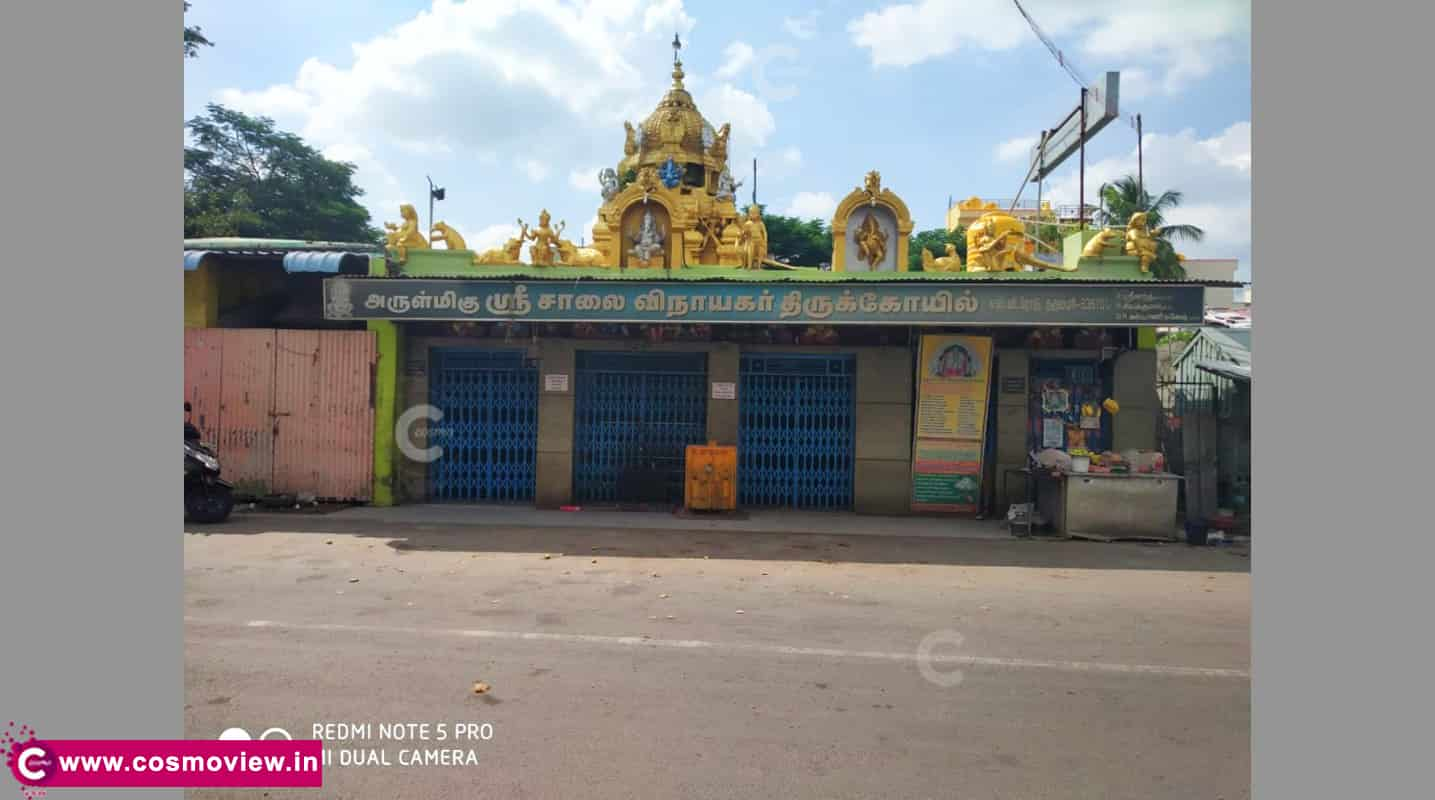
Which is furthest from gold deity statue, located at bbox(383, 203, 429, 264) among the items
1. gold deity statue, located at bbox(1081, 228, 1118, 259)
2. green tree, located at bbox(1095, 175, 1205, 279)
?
green tree, located at bbox(1095, 175, 1205, 279)

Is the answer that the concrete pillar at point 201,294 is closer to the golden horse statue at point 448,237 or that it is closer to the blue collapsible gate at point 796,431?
the golden horse statue at point 448,237

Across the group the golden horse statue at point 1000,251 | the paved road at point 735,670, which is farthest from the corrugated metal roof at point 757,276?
the paved road at point 735,670

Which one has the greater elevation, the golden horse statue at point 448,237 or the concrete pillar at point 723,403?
the golden horse statue at point 448,237

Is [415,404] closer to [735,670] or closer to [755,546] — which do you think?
[755,546]

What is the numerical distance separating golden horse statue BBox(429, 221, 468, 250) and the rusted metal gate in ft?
6.23

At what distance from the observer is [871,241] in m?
13.2

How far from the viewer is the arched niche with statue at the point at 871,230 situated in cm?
1312

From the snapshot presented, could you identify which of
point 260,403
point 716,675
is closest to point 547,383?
point 260,403

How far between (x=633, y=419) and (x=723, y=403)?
146cm

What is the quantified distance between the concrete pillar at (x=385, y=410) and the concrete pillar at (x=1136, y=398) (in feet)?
35.3

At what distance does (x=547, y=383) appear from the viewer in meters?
12.4

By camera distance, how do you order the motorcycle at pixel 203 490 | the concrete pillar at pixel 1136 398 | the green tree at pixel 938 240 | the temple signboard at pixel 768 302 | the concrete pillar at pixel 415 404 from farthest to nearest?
the green tree at pixel 938 240, the concrete pillar at pixel 415 404, the concrete pillar at pixel 1136 398, the temple signboard at pixel 768 302, the motorcycle at pixel 203 490

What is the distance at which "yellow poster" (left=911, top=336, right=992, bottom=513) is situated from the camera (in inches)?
464

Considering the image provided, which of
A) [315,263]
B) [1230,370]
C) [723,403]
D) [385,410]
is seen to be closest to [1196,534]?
[1230,370]
